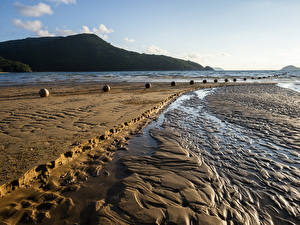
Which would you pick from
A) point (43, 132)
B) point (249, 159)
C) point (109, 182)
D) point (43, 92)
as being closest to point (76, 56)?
point (43, 92)

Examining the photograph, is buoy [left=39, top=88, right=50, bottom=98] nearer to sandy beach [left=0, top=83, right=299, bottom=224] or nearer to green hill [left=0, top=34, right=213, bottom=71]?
sandy beach [left=0, top=83, right=299, bottom=224]

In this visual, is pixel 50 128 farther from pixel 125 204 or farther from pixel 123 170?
pixel 125 204

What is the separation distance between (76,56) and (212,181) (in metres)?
157

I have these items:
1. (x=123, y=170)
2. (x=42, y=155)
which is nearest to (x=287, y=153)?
(x=123, y=170)

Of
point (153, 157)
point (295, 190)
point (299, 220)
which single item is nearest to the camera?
point (299, 220)

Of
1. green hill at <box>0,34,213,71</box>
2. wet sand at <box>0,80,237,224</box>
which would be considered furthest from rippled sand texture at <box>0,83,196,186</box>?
green hill at <box>0,34,213,71</box>

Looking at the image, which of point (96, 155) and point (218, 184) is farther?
point (96, 155)

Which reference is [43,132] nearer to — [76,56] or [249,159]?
[249,159]

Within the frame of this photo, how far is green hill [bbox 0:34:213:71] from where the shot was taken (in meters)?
128

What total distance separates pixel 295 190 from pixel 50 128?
625 centimetres

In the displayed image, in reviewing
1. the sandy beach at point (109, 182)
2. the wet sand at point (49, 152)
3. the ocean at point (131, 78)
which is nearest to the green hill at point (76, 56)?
the ocean at point (131, 78)

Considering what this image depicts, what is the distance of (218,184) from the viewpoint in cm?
296

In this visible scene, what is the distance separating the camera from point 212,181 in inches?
120

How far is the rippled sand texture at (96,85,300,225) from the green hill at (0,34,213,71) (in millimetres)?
135263
